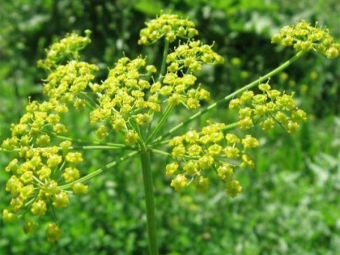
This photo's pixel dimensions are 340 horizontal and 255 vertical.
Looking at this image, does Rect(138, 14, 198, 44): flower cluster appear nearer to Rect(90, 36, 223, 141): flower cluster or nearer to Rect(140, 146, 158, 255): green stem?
Rect(90, 36, 223, 141): flower cluster

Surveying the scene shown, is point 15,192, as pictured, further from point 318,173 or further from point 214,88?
point 214,88

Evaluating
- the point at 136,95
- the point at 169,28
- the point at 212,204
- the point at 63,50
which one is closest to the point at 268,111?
the point at 136,95

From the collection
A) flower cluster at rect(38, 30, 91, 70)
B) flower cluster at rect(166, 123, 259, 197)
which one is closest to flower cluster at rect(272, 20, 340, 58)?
flower cluster at rect(166, 123, 259, 197)

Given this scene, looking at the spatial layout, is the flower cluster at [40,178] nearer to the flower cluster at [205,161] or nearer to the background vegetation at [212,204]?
the flower cluster at [205,161]

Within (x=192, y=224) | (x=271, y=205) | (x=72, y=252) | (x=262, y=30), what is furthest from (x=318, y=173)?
(x=262, y=30)

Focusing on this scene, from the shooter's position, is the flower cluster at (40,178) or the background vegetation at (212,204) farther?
the background vegetation at (212,204)

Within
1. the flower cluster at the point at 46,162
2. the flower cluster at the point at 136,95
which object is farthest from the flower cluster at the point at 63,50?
the flower cluster at the point at 136,95

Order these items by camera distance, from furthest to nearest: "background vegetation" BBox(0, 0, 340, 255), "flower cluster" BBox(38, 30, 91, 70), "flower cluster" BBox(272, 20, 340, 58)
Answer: "background vegetation" BBox(0, 0, 340, 255) < "flower cluster" BBox(38, 30, 91, 70) < "flower cluster" BBox(272, 20, 340, 58)

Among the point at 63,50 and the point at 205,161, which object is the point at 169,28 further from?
the point at 205,161
